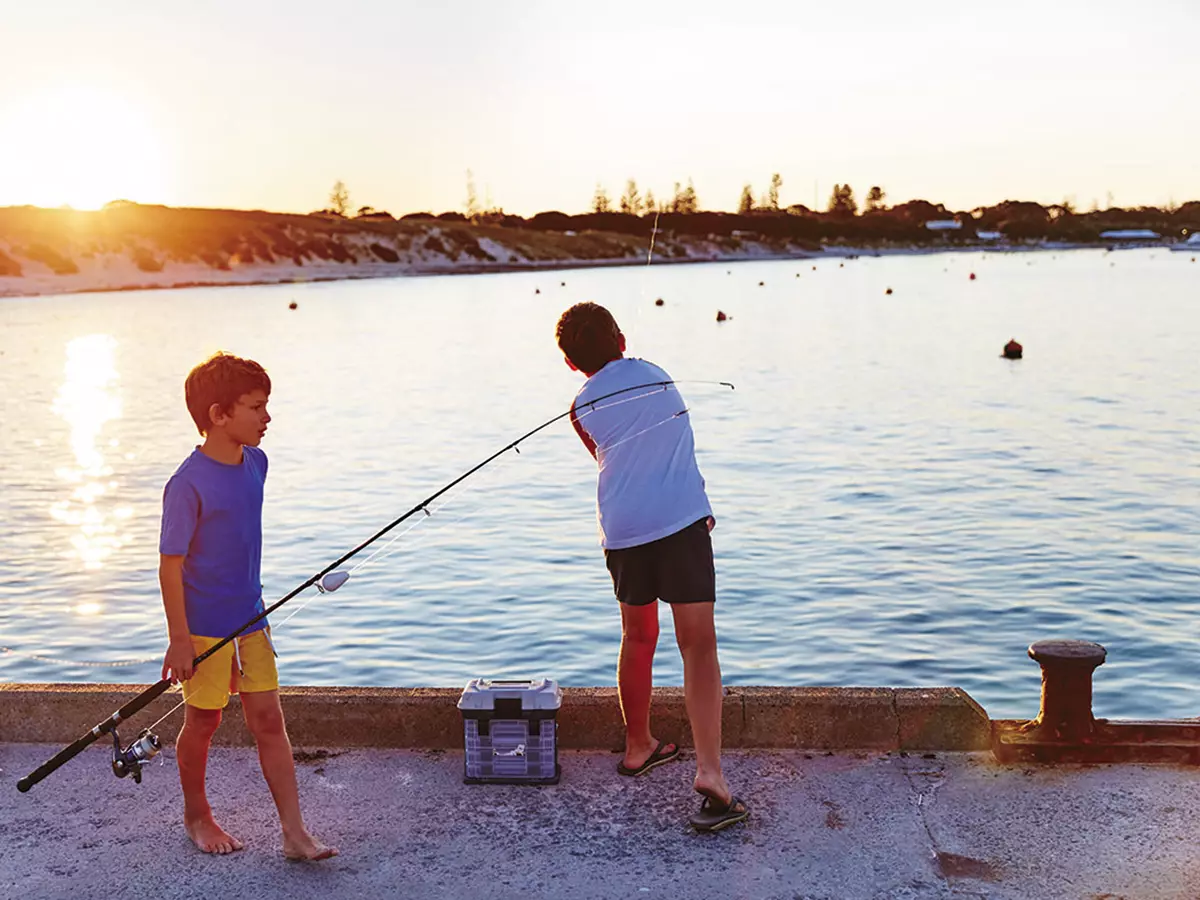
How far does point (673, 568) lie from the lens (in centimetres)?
537

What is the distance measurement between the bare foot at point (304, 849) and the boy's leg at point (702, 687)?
53.9 inches

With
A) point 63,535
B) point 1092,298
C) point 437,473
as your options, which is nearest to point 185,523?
point 63,535

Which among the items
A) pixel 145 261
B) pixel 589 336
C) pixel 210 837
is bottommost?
pixel 145 261

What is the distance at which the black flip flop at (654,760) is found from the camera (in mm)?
5898

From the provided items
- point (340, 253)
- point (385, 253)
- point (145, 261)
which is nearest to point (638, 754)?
point (145, 261)

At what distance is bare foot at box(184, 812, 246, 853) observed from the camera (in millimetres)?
5273

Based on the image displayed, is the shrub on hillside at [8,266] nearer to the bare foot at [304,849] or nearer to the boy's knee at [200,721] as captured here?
the boy's knee at [200,721]

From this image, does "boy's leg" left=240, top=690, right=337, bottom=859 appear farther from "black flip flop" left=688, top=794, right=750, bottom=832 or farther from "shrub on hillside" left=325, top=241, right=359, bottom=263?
"shrub on hillside" left=325, top=241, right=359, bottom=263

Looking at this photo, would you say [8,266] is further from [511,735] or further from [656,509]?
[656,509]

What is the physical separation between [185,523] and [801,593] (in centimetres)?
1150

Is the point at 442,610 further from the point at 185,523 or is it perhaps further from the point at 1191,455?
the point at 1191,455

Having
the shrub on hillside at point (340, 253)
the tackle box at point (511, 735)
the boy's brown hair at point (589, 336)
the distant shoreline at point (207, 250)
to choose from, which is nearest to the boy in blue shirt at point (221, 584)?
the tackle box at point (511, 735)

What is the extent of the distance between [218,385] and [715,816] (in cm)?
235

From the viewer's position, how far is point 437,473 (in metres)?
26.6
